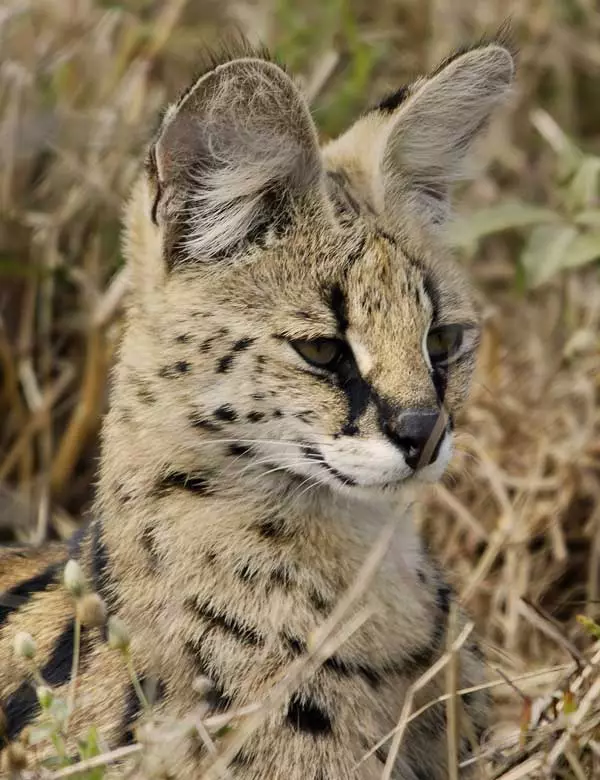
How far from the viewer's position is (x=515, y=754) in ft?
7.90

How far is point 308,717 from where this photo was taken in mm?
2365

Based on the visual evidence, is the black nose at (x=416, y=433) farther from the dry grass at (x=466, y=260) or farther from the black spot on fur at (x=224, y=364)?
the dry grass at (x=466, y=260)

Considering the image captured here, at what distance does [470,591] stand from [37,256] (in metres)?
1.72

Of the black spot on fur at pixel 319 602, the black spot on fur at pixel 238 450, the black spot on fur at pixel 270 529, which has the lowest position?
the black spot on fur at pixel 319 602

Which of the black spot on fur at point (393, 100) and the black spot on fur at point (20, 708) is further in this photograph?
the black spot on fur at point (393, 100)

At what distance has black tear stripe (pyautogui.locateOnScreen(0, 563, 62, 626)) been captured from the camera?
2.70 metres

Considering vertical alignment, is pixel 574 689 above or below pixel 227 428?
below

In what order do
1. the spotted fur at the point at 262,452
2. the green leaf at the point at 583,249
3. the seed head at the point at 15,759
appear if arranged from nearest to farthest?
1. the seed head at the point at 15,759
2. the spotted fur at the point at 262,452
3. the green leaf at the point at 583,249

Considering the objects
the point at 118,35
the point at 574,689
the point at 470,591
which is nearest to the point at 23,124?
the point at 118,35

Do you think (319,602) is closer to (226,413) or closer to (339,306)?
(226,413)

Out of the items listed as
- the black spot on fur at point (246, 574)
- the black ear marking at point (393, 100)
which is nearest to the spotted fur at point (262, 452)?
the black spot on fur at point (246, 574)

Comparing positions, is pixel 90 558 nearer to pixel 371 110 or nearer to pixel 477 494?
pixel 371 110

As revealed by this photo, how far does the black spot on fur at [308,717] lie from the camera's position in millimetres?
2354

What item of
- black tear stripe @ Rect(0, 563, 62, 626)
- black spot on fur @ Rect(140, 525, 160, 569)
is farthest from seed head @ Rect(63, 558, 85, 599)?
black tear stripe @ Rect(0, 563, 62, 626)
